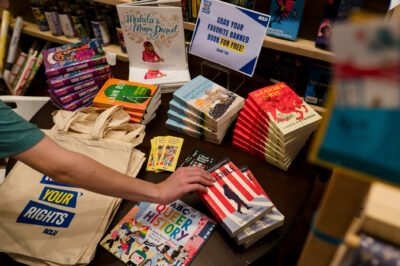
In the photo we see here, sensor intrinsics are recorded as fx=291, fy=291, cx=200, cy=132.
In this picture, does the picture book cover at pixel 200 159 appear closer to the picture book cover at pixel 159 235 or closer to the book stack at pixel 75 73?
the picture book cover at pixel 159 235

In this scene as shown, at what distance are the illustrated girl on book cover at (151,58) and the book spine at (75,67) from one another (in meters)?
0.27

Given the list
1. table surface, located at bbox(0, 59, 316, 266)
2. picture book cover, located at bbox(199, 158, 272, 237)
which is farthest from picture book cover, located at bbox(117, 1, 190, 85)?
picture book cover, located at bbox(199, 158, 272, 237)

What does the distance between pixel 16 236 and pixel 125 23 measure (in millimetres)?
1268

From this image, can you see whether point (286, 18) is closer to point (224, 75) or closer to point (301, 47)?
point (301, 47)

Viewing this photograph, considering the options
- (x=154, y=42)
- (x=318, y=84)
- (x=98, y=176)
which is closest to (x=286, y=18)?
(x=318, y=84)

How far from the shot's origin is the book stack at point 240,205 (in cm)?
101

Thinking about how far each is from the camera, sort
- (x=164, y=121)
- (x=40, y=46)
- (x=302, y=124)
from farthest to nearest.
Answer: (x=40, y=46)
(x=164, y=121)
(x=302, y=124)

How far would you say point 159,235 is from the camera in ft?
3.53

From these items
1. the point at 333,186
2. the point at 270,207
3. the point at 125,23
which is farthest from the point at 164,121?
the point at 333,186

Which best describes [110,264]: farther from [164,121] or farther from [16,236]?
[164,121]

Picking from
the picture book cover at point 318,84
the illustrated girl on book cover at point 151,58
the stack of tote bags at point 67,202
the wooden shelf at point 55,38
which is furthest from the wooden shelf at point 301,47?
the wooden shelf at point 55,38

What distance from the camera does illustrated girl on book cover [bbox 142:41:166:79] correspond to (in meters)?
1.82

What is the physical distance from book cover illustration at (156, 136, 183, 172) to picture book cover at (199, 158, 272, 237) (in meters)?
0.21

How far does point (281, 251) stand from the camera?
2.01m
